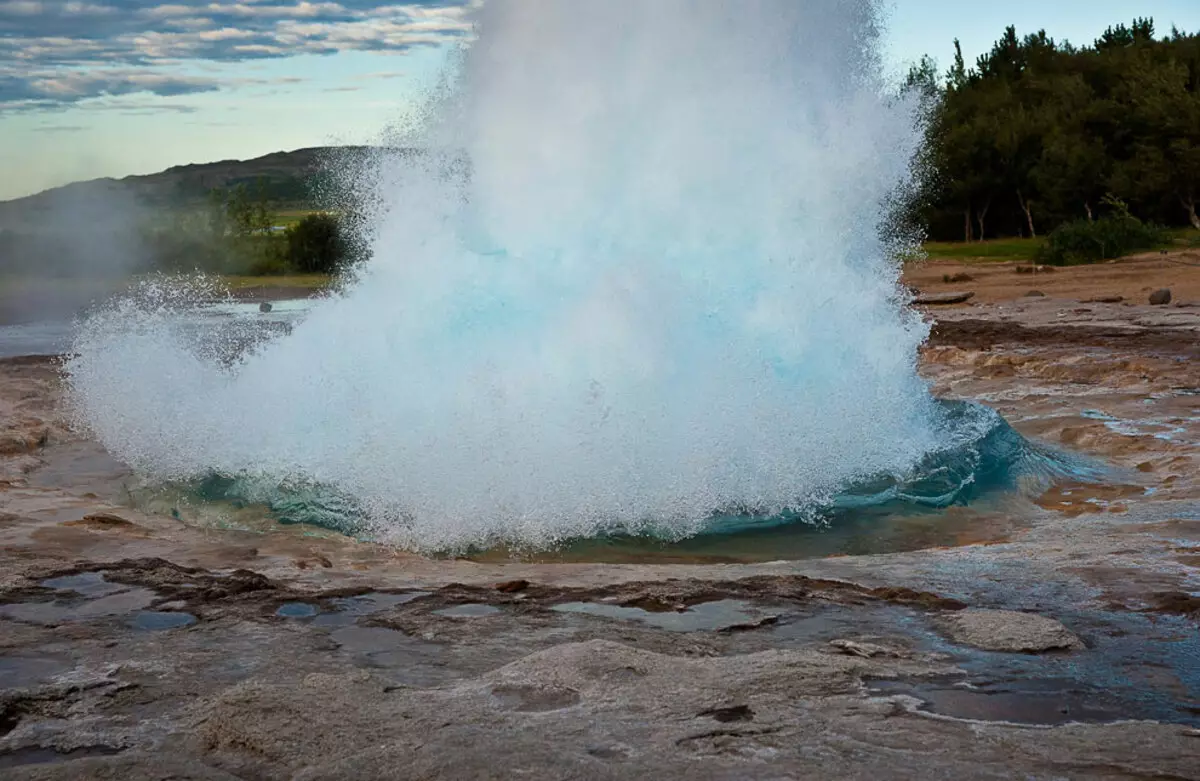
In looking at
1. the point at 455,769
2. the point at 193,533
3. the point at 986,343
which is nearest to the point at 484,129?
the point at 193,533

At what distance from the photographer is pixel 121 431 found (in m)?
9.12

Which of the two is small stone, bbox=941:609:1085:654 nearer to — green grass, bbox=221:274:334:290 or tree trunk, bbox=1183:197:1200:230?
tree trunk, bbox=1183:197:1200:230

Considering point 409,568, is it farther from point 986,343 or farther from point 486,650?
point 986,343

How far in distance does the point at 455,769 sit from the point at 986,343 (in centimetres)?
1333

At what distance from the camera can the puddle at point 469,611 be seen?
4418 mm

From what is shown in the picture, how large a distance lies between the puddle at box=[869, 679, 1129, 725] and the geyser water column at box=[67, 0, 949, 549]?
2.90 m

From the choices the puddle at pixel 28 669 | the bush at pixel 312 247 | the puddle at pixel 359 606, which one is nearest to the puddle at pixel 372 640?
the puddle at pixel 359 606

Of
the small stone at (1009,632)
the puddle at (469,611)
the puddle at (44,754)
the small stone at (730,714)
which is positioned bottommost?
the small stone at (1009,632)

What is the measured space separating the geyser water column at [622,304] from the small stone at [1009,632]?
2293 mm

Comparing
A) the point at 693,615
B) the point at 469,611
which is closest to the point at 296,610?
the point at 469,611

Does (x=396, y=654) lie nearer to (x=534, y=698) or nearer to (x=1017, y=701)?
(x=534, y=698)

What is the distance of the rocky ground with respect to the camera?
2.96 metres

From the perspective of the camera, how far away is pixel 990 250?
31.3m

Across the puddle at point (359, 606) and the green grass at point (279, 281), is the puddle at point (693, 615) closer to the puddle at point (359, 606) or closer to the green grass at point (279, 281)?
the puddle at point (359, 606)
